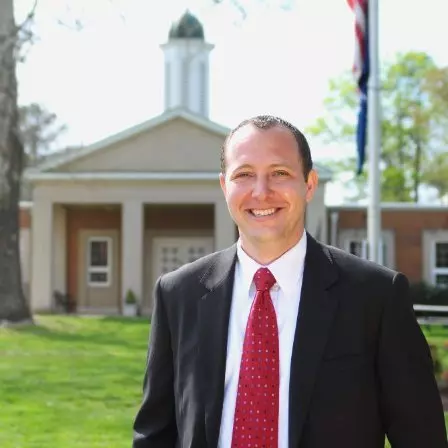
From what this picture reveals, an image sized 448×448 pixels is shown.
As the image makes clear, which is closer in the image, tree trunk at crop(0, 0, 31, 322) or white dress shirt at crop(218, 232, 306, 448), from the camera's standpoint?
white dress shirt at crop(218, 232, 306, 448)

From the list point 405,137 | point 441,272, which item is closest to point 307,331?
point 441,272

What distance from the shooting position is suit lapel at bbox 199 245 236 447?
9.11 feet

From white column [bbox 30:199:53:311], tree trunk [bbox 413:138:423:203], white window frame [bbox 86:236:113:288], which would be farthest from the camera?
tree trunk [bbox 413:138:423:203]

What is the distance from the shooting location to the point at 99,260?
96.2ft

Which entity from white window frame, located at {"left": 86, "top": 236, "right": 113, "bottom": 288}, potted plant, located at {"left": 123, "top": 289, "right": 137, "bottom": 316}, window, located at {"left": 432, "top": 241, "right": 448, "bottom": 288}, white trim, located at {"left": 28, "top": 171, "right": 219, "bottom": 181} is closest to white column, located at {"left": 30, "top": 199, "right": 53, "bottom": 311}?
white trim, located at {"left": 28, "top": 171, "right": 219, "bottom": 181}

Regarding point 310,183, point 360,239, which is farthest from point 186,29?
point 310,183

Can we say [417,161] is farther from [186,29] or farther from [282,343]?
[282,343]

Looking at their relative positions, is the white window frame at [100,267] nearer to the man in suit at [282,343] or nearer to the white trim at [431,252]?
the white trim at [431,252]

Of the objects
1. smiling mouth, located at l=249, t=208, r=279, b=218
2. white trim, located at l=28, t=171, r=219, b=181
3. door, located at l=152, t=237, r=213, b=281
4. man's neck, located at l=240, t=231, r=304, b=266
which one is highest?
white trim, located at l=28, t=171, r=219, b=181

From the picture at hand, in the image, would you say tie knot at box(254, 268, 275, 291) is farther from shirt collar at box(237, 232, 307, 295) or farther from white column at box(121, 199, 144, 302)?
white column at box(121, 199, 144, 302)

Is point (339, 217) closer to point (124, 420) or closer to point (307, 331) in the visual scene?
point (124, 420)

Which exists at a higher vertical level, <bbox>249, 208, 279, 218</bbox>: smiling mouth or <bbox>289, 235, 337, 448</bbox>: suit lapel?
<bbox>249, 208, 279, 218</bbox>: smiling mouth

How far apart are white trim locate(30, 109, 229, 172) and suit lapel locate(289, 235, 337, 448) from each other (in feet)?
77.5

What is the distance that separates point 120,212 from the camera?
29.4 metres
